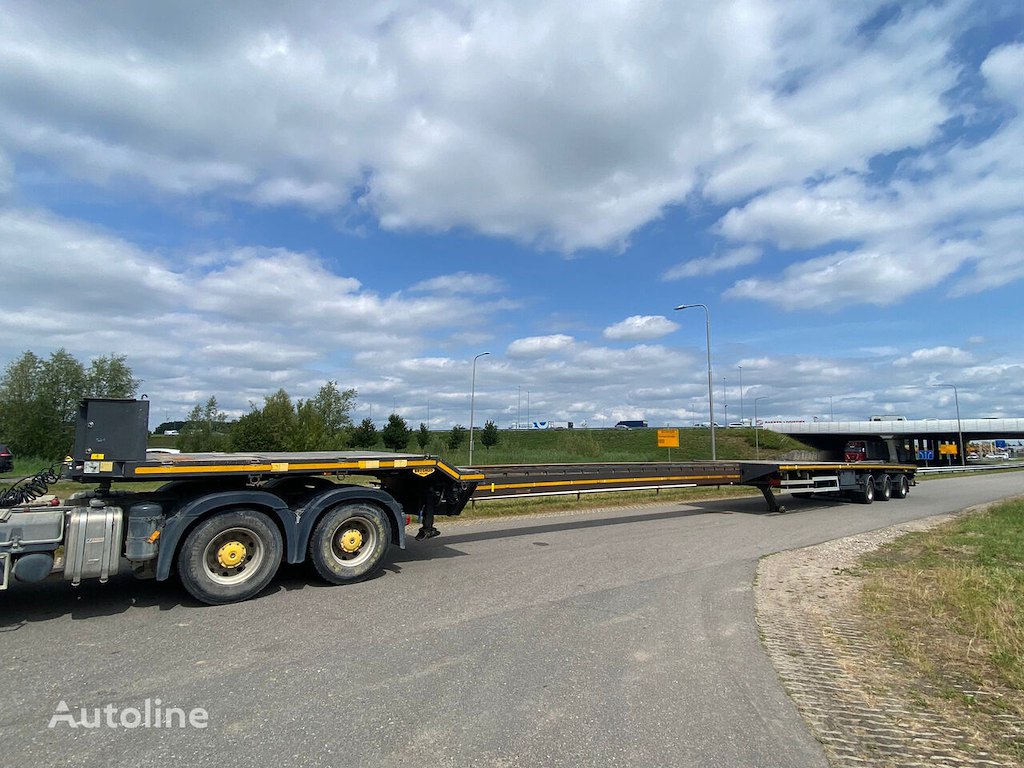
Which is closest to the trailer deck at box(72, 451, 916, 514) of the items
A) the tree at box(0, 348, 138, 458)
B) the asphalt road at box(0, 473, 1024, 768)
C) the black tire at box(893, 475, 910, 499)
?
the asphalt road at box(0, 473, 1024, 768)

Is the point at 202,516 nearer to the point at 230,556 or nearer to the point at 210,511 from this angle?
the point at 210,511

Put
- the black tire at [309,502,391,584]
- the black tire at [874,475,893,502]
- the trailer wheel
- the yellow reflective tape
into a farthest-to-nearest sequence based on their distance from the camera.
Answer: the black tire at [874,475,893,502] < the trailer wheel < the yellow reflective tape < the black tire at [309,502,391,584]

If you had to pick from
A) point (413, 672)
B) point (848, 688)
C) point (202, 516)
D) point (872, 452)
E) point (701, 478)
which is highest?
point (872, 452)

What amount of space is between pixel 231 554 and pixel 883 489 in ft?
72.5

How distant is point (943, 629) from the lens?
6312 mm

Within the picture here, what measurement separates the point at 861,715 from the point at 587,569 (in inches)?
190

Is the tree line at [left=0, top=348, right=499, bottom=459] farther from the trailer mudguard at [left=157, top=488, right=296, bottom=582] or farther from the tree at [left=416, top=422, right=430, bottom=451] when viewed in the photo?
the trailer mudguard at [left=157, top=488, right=296, bottom=582]

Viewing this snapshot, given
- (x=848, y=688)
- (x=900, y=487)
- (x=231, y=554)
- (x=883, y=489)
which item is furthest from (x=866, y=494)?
(x=231, y=554)

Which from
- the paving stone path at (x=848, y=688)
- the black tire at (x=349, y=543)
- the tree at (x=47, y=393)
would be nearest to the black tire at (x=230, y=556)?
the black tire at (x=349, y=543)

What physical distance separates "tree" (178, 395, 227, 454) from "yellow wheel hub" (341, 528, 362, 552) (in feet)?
143

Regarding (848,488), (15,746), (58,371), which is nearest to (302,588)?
(15,746)

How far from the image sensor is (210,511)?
696 cm

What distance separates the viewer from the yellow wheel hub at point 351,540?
7914mm

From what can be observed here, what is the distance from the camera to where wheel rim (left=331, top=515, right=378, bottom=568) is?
7910 mm
